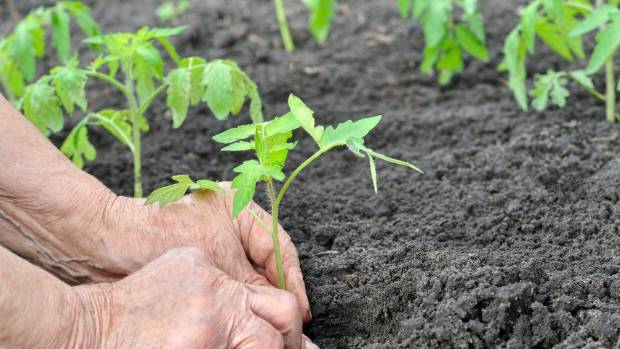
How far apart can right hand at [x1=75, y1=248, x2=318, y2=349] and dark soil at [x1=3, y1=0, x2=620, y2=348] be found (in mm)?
233

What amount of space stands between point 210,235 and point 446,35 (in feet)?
5.87

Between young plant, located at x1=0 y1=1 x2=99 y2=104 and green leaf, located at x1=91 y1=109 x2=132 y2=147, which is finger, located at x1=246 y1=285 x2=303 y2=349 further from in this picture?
young plant, located at x1=0 y1=1 x2=99 y2=104

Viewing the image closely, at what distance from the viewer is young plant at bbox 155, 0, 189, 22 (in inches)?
194

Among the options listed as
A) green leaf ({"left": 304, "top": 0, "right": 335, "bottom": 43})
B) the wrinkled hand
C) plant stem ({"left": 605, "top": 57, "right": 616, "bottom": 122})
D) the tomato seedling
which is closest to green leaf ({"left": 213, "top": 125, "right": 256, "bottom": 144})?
the wrinkled hand

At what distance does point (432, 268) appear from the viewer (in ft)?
7.20

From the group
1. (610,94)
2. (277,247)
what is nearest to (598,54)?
(610,94)

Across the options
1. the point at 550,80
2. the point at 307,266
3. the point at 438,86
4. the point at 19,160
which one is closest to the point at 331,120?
the point at 438,86

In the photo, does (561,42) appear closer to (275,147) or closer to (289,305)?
(275,147)

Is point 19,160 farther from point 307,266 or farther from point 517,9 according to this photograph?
point 517,9

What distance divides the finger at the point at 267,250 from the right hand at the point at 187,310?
16cm

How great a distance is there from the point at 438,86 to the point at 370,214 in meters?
1.42

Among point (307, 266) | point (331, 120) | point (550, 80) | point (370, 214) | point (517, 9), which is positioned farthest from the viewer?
point (517, 9)

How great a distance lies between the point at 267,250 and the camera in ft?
7.54

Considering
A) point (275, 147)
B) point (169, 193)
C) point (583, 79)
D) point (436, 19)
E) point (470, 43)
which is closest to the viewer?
point (275, 147)
